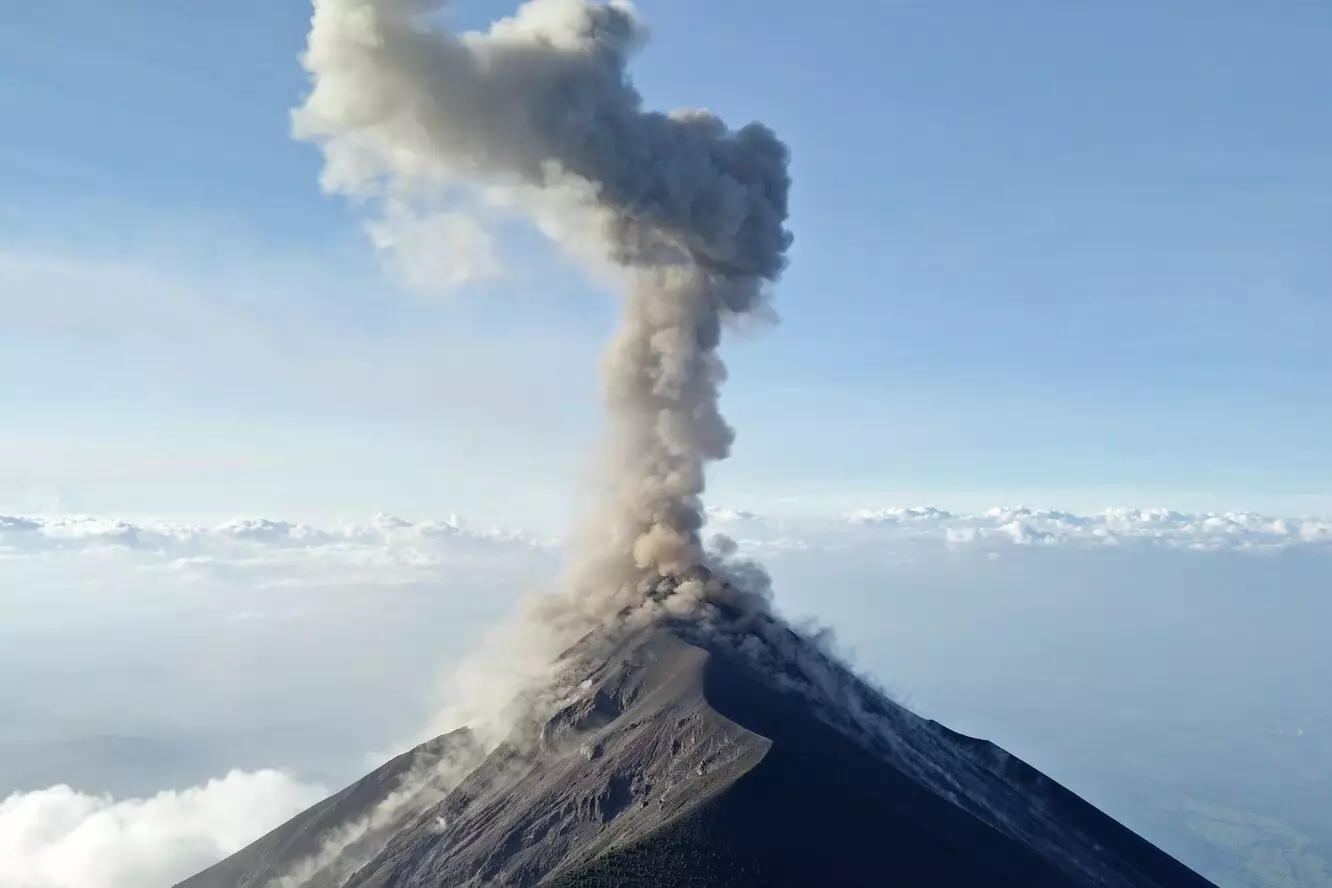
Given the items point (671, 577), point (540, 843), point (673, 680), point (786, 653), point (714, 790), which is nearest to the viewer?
point (714, 790)

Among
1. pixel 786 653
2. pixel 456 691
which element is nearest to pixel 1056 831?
pixel 786 653

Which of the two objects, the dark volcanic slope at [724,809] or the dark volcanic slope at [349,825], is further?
the dark volcanic slope at [349,825]

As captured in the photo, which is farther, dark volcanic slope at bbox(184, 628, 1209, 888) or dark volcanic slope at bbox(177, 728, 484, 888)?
dark volcanic slope at bbox(177, 728, 484, 888)

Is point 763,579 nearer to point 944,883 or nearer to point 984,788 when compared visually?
point 984,788

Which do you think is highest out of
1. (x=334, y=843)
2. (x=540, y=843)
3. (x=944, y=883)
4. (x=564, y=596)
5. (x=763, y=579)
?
(x=763, y=579)

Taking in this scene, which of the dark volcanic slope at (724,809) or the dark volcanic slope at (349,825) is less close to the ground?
the dark volcanic slope at (724,809)

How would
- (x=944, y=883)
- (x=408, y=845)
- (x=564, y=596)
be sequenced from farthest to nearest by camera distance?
(x=564, y=596)
(x=408, y=845)
(x=944, y=883)

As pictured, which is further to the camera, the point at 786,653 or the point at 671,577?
the point at 671,577

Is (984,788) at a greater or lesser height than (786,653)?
lesser
